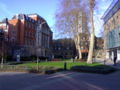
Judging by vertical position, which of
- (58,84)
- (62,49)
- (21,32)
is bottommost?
(58,84)

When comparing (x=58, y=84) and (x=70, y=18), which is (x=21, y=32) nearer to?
(x=70, y=18)

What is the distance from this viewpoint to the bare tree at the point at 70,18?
1812 inches

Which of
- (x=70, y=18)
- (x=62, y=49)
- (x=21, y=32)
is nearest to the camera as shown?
(x=70, y=18)

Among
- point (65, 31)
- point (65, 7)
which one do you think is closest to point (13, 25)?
point (65, 31)

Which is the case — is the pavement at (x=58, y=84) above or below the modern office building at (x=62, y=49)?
below

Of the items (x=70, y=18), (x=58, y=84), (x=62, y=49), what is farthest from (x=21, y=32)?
(x=58, y=84)

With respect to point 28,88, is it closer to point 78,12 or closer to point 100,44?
point 78,12

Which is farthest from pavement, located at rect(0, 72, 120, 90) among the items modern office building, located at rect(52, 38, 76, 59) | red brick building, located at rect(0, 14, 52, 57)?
modern office building, located at rect(52, 38, 76, 59)

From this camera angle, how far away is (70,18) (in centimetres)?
5125

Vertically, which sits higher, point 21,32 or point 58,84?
point 21,32

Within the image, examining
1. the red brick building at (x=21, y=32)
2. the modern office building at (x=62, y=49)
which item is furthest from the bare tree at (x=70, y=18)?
the modern office building at (x=62, y=49)

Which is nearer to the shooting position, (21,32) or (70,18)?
(70,18)

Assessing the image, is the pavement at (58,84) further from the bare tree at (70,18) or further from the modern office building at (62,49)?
the modern office building at (62,49)

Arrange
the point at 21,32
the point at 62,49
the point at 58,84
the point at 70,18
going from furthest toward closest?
the point at 62,49 < the point at 21,32 < the point at 70,18 < the point at 58,84
